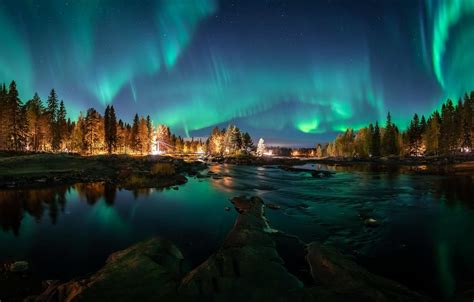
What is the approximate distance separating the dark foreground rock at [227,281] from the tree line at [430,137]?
103 metres

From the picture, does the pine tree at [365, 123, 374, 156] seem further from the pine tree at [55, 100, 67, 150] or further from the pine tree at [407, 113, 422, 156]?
the pine tree at [55, 100, 67, 150]

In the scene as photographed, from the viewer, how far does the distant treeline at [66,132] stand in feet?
202

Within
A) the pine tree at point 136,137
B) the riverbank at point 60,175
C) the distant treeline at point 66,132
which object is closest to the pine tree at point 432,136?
the distant treeline at point 66,132

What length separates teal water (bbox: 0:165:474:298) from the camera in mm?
11422

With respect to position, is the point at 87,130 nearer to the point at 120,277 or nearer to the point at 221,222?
the point at 221,222

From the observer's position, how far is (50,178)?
113ft

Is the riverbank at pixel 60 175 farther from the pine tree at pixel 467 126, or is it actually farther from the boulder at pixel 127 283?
the pine tree at pixel 467 126

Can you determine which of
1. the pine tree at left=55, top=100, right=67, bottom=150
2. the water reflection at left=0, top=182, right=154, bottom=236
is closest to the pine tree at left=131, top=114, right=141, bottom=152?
the pine tree at left=55, top=100, right=67, bottom=150

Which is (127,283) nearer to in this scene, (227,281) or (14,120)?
Result: (227,281)

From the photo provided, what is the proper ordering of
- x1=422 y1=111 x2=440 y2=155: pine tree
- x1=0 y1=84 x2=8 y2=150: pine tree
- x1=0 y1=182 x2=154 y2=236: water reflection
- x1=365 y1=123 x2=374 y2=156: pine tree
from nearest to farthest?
1. x1=0 y1=182 x2=154 y2=236: water reflection
2. x1=0 y1=84 x2=8 y2=150: pine tree
3. x1=422 y1=111 x2=440 y2=155: pine tree
4. x1=365 y1=123 x2=374 y2=156: pine tree

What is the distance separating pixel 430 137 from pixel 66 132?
138 m

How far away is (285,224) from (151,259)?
10.8 m

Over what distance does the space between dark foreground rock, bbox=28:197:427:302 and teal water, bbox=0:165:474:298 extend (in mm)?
2874

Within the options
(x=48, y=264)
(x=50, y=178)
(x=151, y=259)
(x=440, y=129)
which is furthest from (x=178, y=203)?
(x=440, y=129)
